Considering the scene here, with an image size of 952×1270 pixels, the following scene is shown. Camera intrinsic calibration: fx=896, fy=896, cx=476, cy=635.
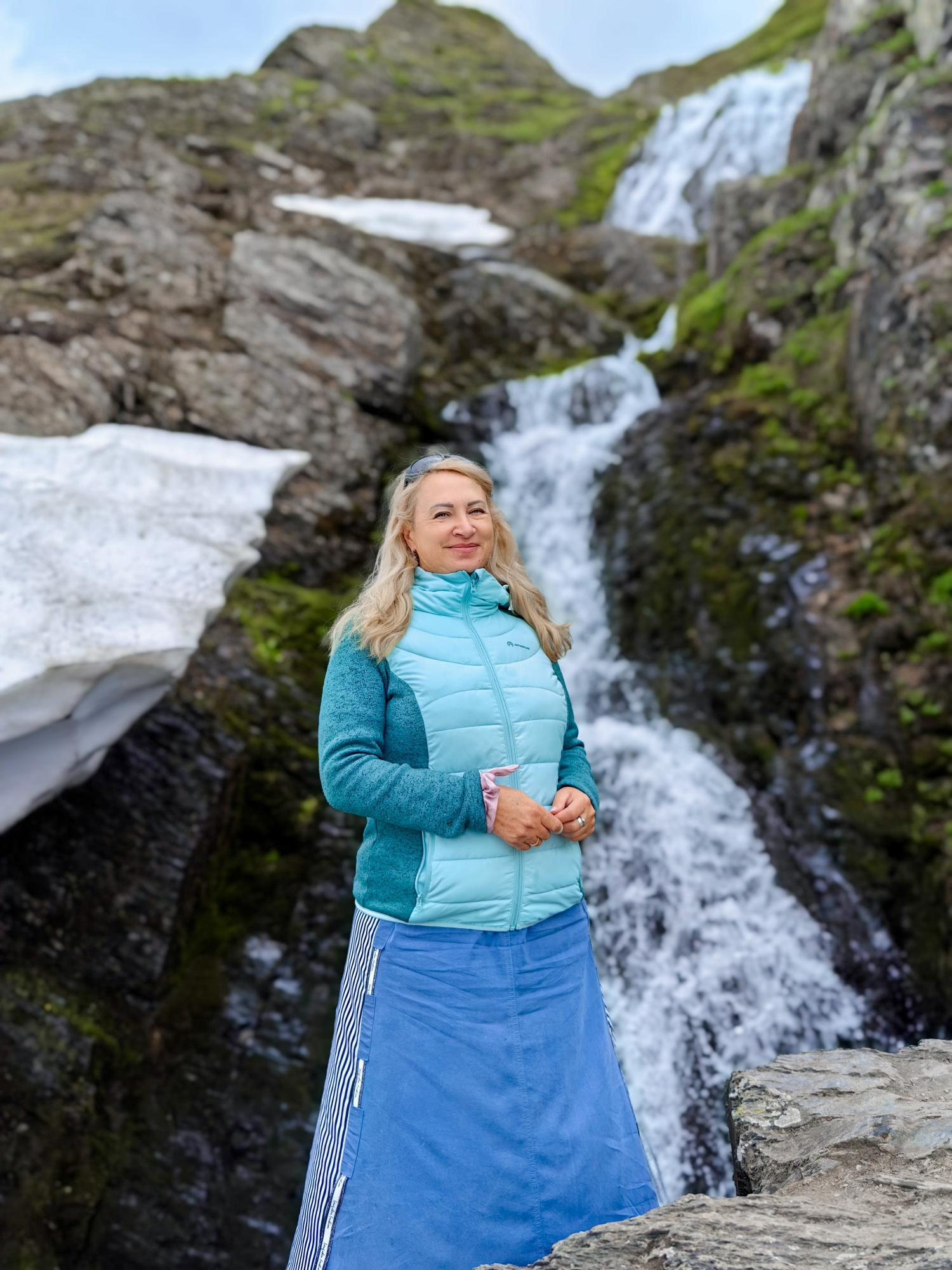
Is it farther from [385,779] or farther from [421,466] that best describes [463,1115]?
[421,466]

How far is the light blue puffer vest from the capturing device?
2311 millimetres

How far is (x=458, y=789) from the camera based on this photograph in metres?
2.25

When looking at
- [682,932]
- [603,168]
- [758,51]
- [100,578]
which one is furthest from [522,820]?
[758,51]

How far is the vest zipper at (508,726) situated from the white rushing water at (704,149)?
663 inches

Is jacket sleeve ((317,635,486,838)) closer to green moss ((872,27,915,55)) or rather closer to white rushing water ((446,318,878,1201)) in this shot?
white rushing water ((446,318,878,1201))

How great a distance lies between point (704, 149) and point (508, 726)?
20.1 meters

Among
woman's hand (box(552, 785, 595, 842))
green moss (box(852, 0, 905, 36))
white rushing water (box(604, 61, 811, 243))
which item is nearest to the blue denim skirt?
woman's hand (box(552, 785, 595, 842))

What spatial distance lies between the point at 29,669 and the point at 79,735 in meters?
1.20

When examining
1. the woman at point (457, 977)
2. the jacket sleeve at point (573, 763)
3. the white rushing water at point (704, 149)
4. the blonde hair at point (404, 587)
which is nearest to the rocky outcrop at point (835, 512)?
the jacket sleeve at point (573, 763)

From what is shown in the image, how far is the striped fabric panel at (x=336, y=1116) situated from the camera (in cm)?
216

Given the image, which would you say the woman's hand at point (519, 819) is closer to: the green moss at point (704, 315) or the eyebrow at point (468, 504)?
the eyebrow at point (468, 504)

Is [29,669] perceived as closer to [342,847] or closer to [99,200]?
[342,847]

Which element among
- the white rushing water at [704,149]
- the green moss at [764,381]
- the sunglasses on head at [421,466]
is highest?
the white rushing water at [704,149]

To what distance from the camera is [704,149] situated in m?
18.9
